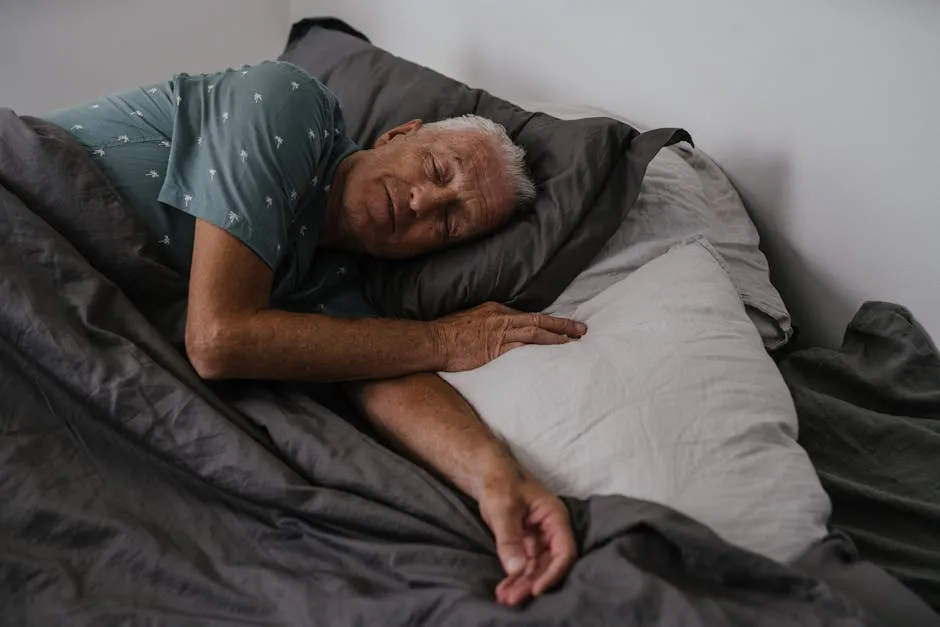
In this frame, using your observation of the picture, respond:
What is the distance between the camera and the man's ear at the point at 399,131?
1.58 meters

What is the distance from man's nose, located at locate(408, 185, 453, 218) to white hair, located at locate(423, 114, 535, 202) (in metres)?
0.12

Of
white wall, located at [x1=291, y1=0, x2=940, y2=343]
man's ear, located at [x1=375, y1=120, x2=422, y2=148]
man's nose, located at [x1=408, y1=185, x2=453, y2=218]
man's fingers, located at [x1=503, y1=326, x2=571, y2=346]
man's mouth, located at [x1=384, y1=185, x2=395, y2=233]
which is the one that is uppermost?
white wall, located at [x1=291, y1=0, x2=940, y2=343]

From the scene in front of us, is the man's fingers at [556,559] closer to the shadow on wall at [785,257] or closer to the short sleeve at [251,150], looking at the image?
the short sleeve at [251,150]

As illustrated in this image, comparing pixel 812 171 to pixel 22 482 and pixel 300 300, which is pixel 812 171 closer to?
pixel 300 300

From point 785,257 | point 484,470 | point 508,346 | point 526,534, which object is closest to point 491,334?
point 508,346

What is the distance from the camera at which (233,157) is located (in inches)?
51.4

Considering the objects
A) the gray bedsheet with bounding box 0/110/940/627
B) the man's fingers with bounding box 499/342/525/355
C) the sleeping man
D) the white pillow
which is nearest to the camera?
the gray bedsheet with bounding box 0/110/940/627

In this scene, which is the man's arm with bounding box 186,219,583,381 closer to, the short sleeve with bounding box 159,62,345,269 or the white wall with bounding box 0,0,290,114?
the short sleeve with bounding box 159,62,345,269

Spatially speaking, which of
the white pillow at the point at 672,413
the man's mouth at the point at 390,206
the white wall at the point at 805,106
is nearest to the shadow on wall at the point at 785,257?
the white wall at the point at 805,106

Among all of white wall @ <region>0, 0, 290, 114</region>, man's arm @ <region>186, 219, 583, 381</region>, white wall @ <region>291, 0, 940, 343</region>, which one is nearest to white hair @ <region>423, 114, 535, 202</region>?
man's arm @ <region>186, 219, 583, 381</region>

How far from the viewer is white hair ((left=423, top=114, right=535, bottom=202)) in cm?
149

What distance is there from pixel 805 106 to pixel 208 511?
1.12m

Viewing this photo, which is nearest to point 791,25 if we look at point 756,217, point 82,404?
point 756,217

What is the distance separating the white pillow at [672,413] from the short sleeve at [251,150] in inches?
15.4
